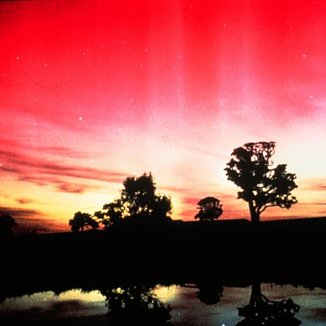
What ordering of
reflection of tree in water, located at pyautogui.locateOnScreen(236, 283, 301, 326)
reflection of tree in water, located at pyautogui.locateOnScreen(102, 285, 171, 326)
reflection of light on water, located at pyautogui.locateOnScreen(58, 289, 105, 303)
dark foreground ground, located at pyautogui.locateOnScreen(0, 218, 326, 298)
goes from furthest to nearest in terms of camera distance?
dark foreground ground, located at pyautogui.locateOnScreen(0, 218, 326, 298) < reflection of light on water, located at pyautogui.locateOnScreen(58, 289, 105, 303) < reflection of tree in water, located at pyautogui.locateOnScreen(102, 285, 171, 326) < reflection of tree in water, located at pyautogui.locateOnScreen(236, 283, 301, 326)

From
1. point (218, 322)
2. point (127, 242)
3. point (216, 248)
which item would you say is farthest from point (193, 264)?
point (218, 322)

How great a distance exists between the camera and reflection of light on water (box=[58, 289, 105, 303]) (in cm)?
1833

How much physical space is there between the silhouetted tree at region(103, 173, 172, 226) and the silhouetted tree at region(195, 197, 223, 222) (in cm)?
849

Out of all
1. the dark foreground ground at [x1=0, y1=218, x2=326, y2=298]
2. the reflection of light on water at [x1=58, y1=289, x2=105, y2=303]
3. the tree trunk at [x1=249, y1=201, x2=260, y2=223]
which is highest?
the tree trunk at [x1=249, y1=201, x2=260, y2=223]

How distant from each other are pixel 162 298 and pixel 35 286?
33.3 feet

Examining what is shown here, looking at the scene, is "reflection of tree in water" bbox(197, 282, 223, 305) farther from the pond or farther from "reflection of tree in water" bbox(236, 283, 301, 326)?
"reflection of tree in water" bbox(236, 283, 301, 326)

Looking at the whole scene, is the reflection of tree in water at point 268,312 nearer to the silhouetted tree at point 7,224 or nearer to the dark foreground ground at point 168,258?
the dark foreground ground at point 168,258

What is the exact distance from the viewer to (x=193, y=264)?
31.9 metres

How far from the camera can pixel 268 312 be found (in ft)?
46.5

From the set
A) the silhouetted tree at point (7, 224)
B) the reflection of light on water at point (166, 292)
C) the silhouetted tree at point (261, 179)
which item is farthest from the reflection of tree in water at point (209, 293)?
the silhouetted tree at point (7, 224)

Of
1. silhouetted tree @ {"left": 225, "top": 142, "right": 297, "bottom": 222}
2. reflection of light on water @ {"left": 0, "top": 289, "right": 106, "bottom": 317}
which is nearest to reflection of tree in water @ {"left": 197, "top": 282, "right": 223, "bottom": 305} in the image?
reflection of light on water @ {"left": 0, "top": 289, "right": 106, "bottom": 317}

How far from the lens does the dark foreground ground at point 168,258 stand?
24.4 metres

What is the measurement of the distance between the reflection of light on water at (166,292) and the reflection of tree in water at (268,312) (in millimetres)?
3866

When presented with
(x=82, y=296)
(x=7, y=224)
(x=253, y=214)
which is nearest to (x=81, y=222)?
(x=7, y=224)
